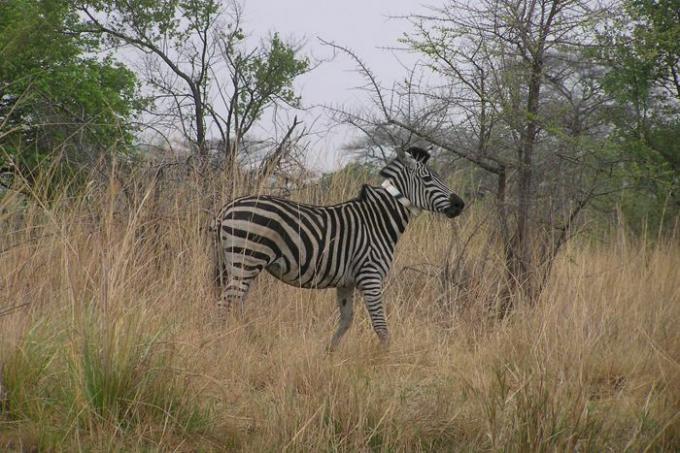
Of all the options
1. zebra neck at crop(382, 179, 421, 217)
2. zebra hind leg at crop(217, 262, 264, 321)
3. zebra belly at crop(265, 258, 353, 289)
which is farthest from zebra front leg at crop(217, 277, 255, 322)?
zebra neck at crop(382, 179, 421, 217)

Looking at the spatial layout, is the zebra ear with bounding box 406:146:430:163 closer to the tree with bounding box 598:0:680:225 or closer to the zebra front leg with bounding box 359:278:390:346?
the zebra front leg with bounding box 359:278:390:346

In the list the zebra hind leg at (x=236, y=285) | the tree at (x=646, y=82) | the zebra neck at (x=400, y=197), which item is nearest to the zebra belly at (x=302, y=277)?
→ the zebra hind leg at (x=236, y=285)

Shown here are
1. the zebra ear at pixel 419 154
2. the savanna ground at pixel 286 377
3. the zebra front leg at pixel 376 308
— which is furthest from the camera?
the zebra ear at pixel 419 154

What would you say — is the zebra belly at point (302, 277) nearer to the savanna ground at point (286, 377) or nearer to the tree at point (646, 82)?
the savanna ground at point (286, 377)

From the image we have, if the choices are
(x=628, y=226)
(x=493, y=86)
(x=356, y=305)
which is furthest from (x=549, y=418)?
(x=628, y=226)

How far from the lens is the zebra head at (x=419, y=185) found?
5852 millimetres

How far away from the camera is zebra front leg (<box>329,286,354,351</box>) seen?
569cm

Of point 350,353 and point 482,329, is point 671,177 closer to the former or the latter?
point 482,329

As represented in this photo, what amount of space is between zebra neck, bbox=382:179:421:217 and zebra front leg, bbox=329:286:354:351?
705mm

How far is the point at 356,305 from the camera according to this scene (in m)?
6.77

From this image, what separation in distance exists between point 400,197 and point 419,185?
0.53 feet

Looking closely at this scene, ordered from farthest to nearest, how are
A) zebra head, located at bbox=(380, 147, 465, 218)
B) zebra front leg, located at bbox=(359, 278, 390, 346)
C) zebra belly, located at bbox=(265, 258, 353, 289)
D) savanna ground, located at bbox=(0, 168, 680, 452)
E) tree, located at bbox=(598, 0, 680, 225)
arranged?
1. tree, located at bbox=(598, 0, 680, 225)
2. zebra head, located at bbox=(380, 147, 465, 218)
3. zebra front leg, located at bbox=(359, 278, 390, 346)
4. zebra belly, located at bbox=(265, 258, 353, 289)
5. savanna ground, located at bbox=(0, 168, 680, 452)

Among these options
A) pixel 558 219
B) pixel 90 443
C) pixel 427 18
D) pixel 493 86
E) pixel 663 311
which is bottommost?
pixel 90 443

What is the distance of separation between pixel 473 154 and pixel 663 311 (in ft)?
6.51
